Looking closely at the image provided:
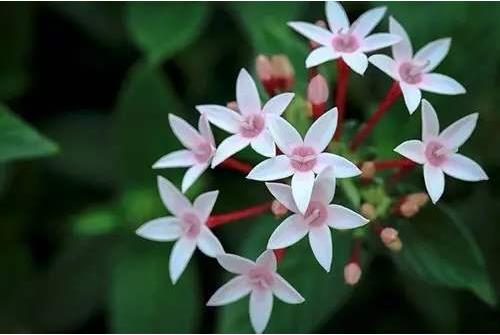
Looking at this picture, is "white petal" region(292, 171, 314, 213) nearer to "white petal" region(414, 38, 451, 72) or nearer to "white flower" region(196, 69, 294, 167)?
"white flower" region(196, 69, 294, 167)

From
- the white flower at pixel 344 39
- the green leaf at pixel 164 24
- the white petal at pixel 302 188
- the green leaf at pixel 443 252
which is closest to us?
the white petal at pixel 302 188

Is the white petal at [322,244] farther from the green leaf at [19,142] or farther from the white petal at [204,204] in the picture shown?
the green leaf at [19,142]

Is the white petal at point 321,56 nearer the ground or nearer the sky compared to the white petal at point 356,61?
nearer the sky

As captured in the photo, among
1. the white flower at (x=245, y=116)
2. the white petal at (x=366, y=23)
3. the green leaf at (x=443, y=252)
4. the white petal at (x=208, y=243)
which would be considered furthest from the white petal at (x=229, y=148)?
the green leaf at (x=443, y=252)

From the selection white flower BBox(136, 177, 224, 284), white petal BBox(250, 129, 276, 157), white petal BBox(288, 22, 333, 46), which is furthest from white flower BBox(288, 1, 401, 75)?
white flower BBox(136, 177, 224, 284)

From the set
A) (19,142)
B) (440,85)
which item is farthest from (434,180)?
(19,142)

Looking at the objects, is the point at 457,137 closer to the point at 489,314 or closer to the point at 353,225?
the point at 353,225
